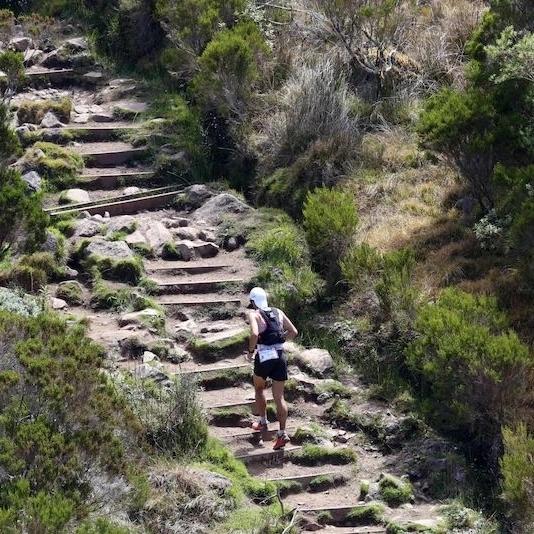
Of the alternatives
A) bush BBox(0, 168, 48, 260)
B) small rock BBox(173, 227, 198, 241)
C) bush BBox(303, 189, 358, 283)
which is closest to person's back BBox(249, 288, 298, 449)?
bush BBox(0, 168, 48, 260)

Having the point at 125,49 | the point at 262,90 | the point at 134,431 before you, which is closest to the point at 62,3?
the point at 125,49

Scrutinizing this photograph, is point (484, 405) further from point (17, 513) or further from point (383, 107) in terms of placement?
point (383, 107)

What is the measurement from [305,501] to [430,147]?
5.19 metres

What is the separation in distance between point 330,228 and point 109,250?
104 inches

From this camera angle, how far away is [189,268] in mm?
14953

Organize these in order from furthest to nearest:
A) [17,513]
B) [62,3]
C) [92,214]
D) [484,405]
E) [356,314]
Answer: [62,3]
[92,214]
[356,314]
[484,405]
[17,513]

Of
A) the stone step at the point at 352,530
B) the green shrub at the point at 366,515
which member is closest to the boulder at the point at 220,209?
the green shrub at the point at 366,515

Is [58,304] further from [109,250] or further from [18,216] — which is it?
[109,250]

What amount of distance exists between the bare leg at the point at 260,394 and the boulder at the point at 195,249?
→ 151 inches

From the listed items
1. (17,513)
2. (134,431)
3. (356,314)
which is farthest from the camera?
(356,314)

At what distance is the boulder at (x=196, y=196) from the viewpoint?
16.8 meters

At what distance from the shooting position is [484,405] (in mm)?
11453

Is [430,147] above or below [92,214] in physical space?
above

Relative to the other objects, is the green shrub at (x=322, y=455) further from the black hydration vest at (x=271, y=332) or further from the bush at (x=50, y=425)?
the bush at (x=50, y=425)
